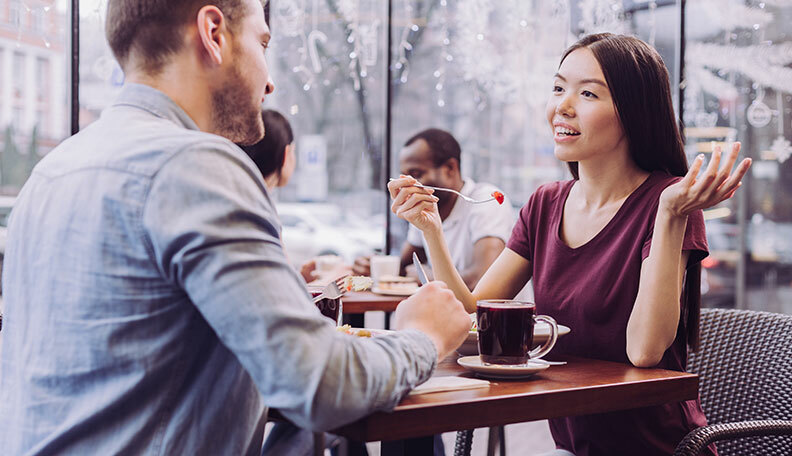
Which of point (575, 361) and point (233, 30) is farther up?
point (233, 30)

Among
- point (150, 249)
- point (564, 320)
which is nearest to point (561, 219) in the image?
point (564, 320)

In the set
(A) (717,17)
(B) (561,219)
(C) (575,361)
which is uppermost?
(A) (717,17)

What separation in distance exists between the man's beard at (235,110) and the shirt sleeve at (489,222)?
2146 millimetres

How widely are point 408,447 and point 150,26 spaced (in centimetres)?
77

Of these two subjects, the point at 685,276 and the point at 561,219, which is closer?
the point at 685,276

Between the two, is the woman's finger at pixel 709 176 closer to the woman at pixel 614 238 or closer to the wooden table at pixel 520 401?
the woman at pixel 614 238

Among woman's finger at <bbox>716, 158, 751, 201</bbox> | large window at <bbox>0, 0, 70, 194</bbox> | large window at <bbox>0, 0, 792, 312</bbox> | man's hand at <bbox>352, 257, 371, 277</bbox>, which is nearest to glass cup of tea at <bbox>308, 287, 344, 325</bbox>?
woman's finger at <bbox>716, 158, 751, 201</bbox>

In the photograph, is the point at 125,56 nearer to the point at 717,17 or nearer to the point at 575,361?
the point at 575,361

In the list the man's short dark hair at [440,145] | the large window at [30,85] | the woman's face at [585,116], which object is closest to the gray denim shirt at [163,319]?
the woman's face at [585,116]

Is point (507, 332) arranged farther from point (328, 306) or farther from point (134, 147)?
point (134, 147)

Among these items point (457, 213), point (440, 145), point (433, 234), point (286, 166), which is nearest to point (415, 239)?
point (457, 213)

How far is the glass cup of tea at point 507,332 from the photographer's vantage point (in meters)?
1.31

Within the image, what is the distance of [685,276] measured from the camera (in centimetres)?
167

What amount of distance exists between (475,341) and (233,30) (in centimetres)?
77
